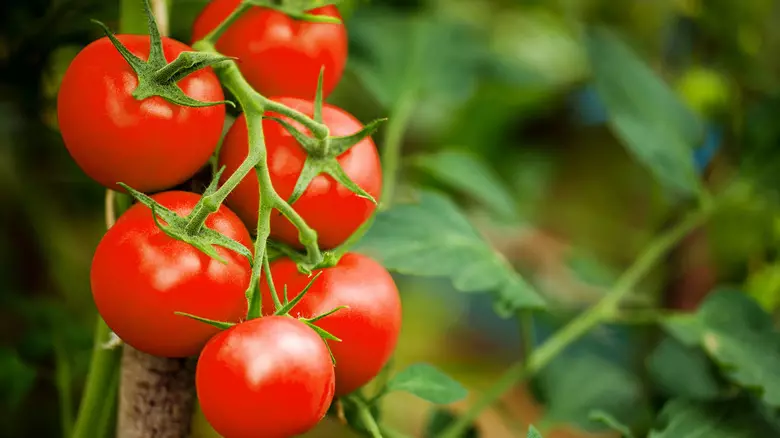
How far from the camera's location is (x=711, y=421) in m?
0.51

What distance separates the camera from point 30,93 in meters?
0.63

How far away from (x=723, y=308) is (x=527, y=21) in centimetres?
89

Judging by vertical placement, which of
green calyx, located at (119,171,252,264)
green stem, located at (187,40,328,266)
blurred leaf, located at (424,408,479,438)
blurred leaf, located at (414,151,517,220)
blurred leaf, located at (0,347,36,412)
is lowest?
blurred leaf, located at (424,408,479,438)

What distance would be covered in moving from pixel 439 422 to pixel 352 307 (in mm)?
284

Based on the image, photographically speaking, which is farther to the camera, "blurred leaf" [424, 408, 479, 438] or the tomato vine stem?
"blurred leaf" [424, 408, 479, 438]

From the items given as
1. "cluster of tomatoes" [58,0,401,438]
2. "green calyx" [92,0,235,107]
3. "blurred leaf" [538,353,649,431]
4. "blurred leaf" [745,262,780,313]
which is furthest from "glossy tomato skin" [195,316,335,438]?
"blurred leaf" [745,262,780,313]

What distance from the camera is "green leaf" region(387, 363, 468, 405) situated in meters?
0.43

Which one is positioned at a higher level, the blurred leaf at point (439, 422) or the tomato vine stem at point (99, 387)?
the tomato vine stem at point (99, 387)

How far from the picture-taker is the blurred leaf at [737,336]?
52cm

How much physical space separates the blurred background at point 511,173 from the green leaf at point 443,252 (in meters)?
0.10

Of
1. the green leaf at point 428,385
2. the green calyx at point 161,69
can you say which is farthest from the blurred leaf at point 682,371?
the green calyx at point 161,69

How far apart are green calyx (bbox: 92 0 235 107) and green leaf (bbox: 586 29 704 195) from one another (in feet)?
1.40

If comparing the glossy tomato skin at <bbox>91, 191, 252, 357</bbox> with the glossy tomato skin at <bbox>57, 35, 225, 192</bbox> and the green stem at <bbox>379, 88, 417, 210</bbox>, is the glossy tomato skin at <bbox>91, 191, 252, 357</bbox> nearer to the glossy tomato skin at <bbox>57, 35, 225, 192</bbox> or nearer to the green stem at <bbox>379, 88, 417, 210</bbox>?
the glossy tomato skin at <bbox>57, 35, 225, 192</bbox>

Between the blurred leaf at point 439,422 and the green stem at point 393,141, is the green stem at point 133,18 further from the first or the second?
the blurred leaf at point 439,422
